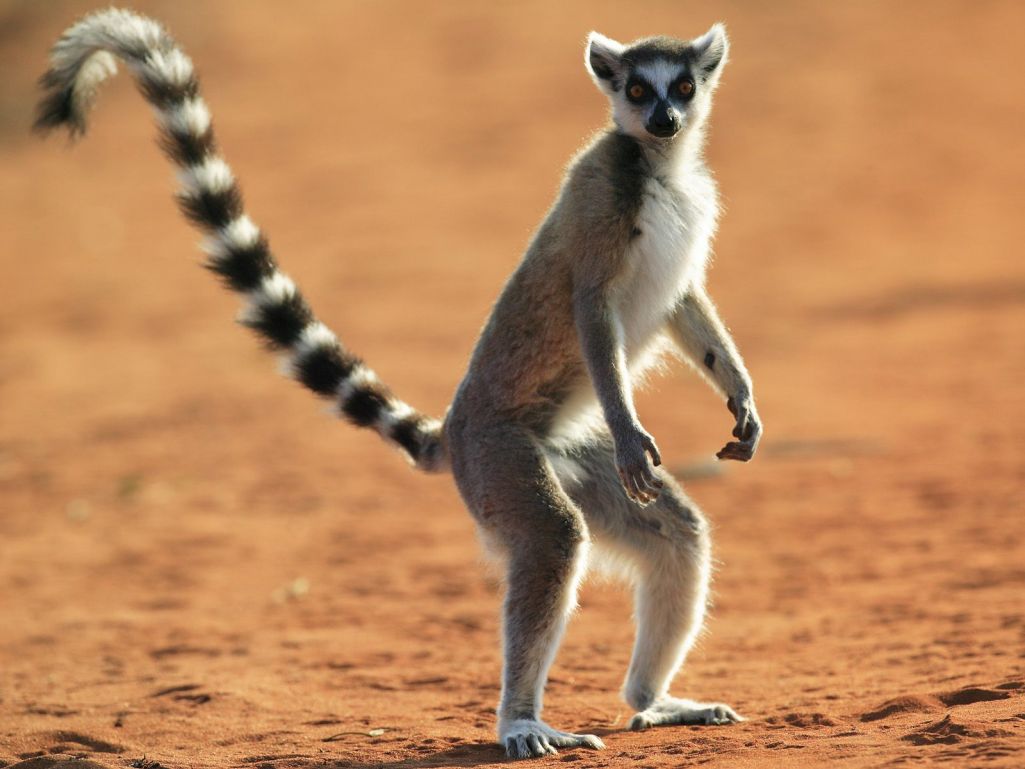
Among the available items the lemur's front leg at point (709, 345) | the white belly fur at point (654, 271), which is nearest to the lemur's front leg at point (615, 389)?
the white belly fur at point (654, 271)

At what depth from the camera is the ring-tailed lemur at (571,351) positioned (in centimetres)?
530

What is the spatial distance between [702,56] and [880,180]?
1753 centimetres

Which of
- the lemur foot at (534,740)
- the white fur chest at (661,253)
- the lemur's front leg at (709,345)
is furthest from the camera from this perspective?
the lemur's front leg at (709,345)

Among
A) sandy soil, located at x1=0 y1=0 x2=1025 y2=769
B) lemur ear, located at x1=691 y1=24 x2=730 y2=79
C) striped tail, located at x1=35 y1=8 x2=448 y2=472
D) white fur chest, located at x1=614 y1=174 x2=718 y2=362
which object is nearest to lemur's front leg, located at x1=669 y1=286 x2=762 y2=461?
white fur chest, located at x1=614 y1=174 x2=718 y2=362

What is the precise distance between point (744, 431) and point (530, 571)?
3.73ft

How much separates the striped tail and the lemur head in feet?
5.12

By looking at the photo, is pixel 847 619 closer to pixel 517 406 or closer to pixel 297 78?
pixel 517 406

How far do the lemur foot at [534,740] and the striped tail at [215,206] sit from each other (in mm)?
1229

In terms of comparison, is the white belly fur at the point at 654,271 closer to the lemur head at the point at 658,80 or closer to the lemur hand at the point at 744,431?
the lemur head at the point at 658,80

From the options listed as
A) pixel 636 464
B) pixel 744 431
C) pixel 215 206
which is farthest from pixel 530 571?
pixel 215 206

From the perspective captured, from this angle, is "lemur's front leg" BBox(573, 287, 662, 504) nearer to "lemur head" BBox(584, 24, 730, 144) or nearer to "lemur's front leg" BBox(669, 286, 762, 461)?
"lemur's front leg" BBox(669, 286, 762, 461)

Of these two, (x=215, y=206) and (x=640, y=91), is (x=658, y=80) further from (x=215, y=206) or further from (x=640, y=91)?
(x=215, y=206)

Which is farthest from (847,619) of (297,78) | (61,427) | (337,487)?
(297,78)

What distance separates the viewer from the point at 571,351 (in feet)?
18.5
